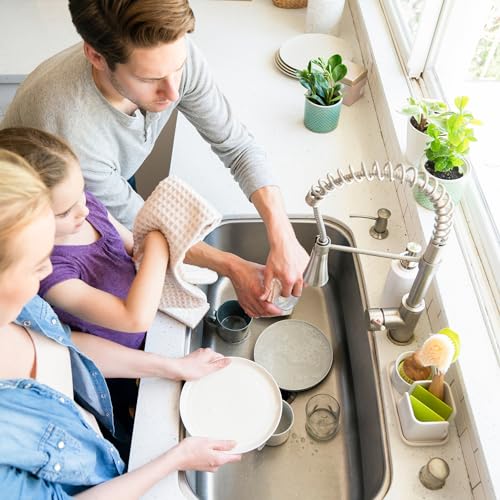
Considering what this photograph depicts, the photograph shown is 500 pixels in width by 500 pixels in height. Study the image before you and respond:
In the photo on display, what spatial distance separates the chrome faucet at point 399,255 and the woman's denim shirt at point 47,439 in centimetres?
45

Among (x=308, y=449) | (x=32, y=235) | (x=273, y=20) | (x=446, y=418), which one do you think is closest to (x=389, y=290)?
(x=446, y=418)

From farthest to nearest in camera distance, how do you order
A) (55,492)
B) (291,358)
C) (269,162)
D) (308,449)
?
(269,162), (291,358), (308,449), (55,492)

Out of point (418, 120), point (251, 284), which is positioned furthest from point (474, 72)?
point (251, 284)

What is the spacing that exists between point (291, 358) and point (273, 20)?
1.24 m

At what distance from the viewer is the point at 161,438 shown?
93cm

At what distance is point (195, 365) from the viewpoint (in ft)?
3.39

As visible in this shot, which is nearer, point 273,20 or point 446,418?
point 446,418

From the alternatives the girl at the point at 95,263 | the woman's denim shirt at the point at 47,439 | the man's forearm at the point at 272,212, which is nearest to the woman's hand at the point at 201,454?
the woman's denim shirt at the point at 47,439

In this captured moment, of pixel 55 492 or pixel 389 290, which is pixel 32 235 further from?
pixel 389 290

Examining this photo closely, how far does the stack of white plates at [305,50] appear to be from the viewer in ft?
5.37

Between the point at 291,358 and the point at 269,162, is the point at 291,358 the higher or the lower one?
the lower one

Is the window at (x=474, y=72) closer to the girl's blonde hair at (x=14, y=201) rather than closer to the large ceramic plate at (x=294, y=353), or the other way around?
the large ceramic plate at (x=294, y=353)

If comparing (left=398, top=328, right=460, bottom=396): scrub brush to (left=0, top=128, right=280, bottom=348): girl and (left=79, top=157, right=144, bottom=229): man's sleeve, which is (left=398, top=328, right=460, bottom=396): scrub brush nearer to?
(left=0, top=128, right=280, bottom=348): girl

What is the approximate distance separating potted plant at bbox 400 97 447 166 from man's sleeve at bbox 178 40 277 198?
32cm
